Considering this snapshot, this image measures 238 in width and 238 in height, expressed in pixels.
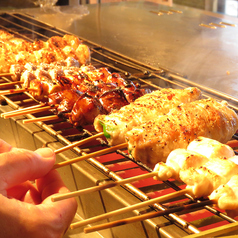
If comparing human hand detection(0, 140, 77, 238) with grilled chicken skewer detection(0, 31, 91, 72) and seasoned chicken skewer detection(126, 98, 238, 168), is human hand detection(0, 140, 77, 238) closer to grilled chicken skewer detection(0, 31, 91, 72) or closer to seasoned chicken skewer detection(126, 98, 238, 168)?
seasoned chicken skewer detection(126, 98, 238, 168)

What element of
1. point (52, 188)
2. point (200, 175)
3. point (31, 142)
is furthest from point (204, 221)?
point (31, 142)

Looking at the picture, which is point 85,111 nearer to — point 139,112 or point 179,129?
point 139,112

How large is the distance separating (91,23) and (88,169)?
13.5ft

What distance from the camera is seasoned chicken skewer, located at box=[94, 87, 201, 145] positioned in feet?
8.00

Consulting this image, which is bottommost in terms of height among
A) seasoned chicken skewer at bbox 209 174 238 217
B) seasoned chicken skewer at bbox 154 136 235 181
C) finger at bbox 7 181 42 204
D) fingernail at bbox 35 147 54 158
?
finger at bbox 7 181 42 204

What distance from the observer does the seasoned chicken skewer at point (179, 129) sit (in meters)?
2.24

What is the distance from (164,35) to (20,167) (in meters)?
4.03

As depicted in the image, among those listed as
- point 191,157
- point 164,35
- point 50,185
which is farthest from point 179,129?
point 164,35

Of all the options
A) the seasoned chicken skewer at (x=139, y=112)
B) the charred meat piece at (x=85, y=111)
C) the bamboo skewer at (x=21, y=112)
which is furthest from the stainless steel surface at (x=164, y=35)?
the bamboo skewer at (x=21, y=112)

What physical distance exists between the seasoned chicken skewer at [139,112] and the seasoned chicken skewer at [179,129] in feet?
0.51

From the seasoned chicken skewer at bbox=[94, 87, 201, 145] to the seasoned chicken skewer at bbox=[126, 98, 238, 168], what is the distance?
156 mm

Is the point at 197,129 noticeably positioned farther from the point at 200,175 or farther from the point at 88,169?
the point at 88,169

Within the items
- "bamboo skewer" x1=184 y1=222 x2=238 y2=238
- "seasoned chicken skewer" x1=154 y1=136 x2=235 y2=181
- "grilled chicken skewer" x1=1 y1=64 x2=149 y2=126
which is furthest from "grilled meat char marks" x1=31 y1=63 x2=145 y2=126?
"bamboo skewer" x1=184 y1=222 x2=238 y2=238

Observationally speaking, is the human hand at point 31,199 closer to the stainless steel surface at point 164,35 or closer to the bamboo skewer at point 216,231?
the bamboo skewer at point 216,231
